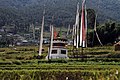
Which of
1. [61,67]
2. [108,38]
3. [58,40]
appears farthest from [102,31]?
[61,67]

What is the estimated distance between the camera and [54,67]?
1310 inches

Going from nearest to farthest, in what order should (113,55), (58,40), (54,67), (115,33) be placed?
(54,67), (113,55), (58,40), (115,33)

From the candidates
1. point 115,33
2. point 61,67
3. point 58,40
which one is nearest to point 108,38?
point 115,33

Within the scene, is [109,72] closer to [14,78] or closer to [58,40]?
[14,78]

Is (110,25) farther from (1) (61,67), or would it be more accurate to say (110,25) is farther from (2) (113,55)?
(1) (61,67)

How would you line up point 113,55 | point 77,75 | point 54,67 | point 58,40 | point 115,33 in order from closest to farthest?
1. point 77,75
2. point 54,67
3. point 113,55
4. point 58,40
5. point 115,33

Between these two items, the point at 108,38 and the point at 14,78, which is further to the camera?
the point at 108,38

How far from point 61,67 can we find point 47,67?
115 cm

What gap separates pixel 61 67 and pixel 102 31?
6293 centimetres

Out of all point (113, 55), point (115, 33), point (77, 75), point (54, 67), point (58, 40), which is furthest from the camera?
point (115, 33)

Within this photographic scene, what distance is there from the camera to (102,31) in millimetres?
95312

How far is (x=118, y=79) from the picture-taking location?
3127 centimetres

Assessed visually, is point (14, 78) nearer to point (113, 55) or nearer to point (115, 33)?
point (113, 55)

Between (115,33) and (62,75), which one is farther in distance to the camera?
(115,33)
